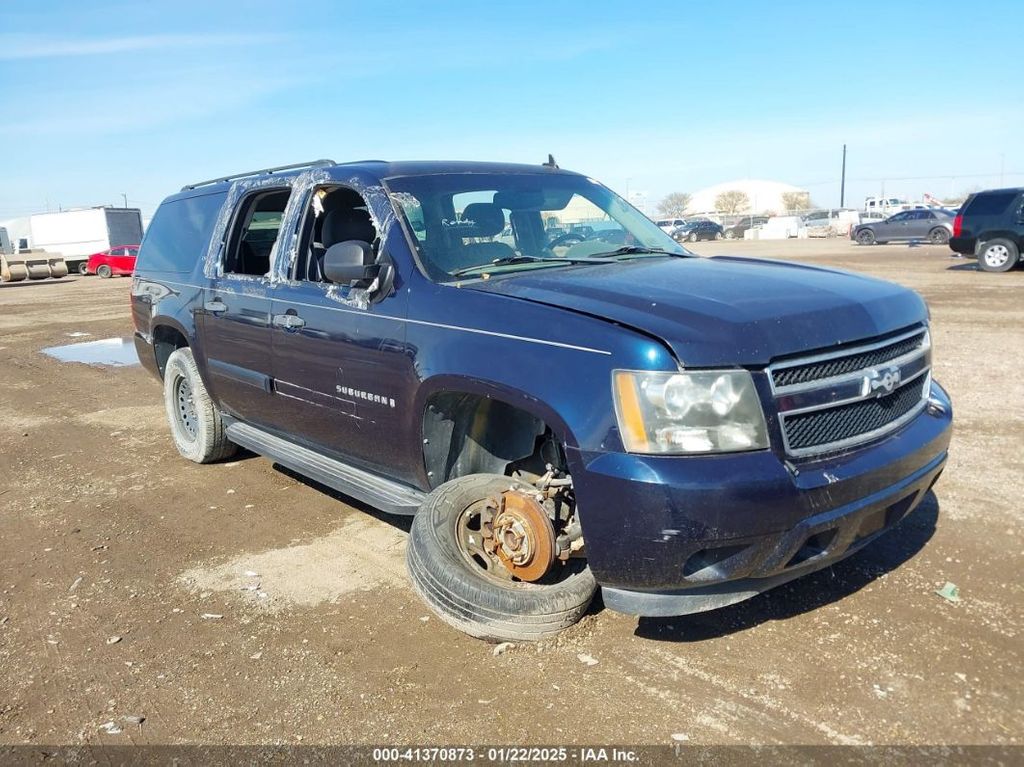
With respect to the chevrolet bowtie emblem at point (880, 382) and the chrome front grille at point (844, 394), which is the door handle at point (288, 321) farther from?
the chevrolet bowtie emblem at point (880, 382)

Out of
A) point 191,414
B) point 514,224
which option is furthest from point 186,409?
point 514,224

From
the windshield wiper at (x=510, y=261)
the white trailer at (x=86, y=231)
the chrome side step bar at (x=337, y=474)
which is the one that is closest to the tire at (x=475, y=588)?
the chrome side step bar at (x=337, y=474)

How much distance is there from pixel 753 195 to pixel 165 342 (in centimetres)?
13807

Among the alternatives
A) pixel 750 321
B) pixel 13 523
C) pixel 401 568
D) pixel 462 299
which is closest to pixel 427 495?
pixel 401 568

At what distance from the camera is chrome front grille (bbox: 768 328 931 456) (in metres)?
2.73

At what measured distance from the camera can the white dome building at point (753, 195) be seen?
4881 inches

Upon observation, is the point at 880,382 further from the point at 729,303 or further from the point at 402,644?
the point at 402,644

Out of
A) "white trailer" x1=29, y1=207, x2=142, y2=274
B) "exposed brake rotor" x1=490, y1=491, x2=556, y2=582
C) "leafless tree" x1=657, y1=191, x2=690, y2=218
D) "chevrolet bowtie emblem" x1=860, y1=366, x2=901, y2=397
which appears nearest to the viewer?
"chevrolet bowtie emblem" x1=860, y1=366, x2=901, y2=397

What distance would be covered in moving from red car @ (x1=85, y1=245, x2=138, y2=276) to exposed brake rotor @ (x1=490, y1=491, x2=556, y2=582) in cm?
3627

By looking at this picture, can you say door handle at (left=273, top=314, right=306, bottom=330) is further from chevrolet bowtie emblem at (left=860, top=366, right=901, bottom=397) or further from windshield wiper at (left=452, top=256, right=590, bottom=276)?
chevrolet bowtie emblem at (left=860, top=366, right=901, bottom=397)

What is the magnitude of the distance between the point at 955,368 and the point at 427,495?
21.3ft

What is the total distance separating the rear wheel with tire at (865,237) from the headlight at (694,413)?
1525 inches

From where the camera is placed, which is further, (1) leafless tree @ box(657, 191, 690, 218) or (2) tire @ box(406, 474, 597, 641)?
(1) leafless tree @ box(657, 191, 690, 218)

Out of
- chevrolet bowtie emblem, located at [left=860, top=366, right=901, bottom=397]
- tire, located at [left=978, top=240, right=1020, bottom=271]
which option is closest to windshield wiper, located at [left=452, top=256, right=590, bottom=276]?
chevrolet bowtie emblem, located at [left=860, top=366, right=901, bottom=397]
